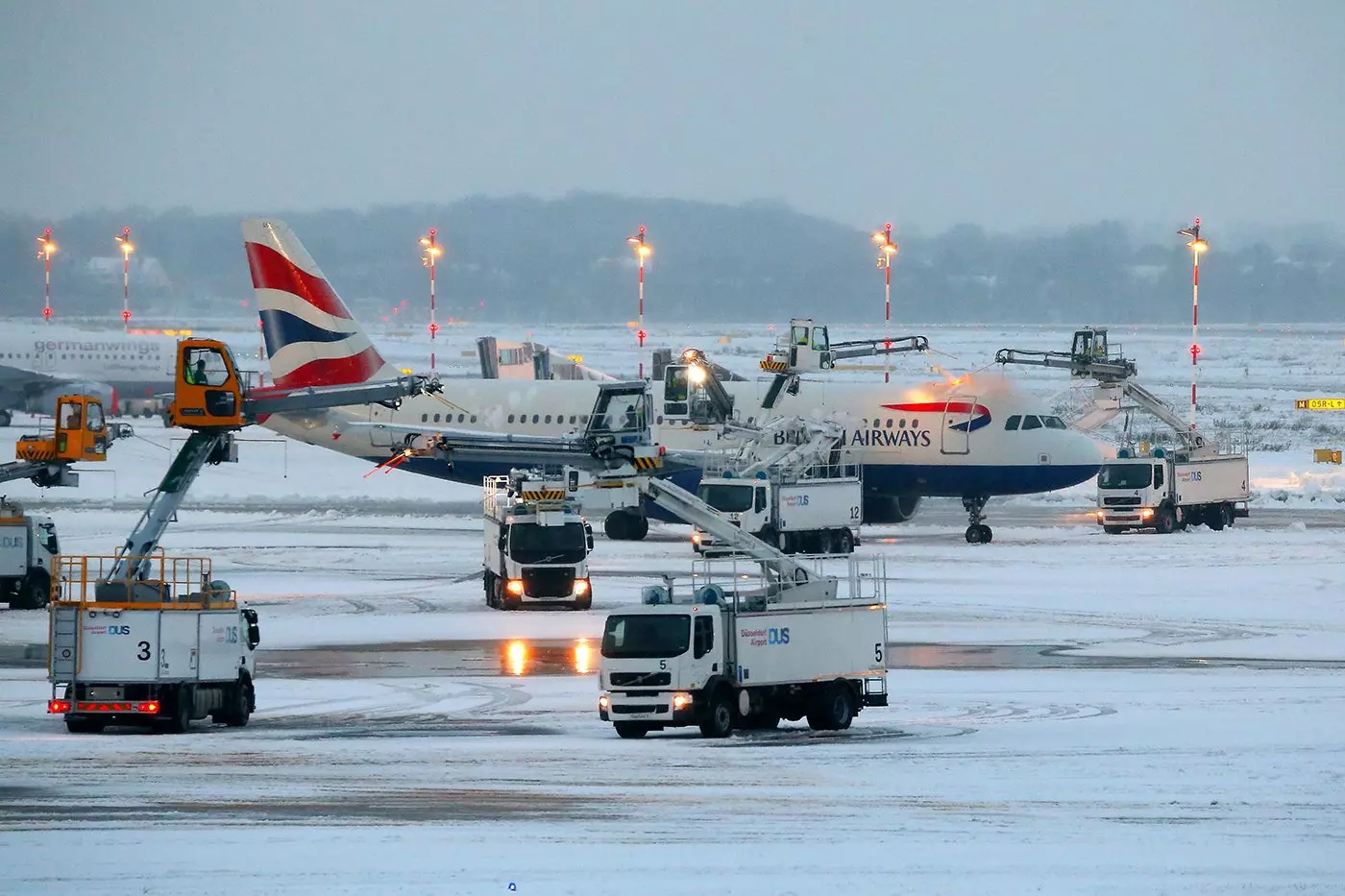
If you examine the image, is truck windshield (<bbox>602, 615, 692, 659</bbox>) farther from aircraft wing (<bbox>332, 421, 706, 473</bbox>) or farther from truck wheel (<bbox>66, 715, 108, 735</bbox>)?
aircraft wing (<bbox>332, 421, 706, 473</bbox>)

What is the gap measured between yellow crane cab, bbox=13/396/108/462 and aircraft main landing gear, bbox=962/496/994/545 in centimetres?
2694

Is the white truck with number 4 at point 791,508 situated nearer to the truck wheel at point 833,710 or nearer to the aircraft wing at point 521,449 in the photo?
the aircraft wing at point 521,449

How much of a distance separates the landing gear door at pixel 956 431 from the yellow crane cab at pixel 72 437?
2654 cm

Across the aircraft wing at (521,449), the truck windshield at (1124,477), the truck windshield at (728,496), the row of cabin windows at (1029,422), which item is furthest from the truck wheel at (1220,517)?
the aircraft wing at (521,449)

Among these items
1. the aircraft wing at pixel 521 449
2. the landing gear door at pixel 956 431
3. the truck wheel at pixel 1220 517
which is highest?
the landing gear door at pixel 956 431

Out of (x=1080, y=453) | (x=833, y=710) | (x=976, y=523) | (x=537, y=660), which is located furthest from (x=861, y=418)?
(x=833, y=710)

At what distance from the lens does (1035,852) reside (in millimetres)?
17250

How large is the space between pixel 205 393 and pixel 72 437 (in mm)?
Result: 12571

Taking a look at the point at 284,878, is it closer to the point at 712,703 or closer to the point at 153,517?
the point at 712,703

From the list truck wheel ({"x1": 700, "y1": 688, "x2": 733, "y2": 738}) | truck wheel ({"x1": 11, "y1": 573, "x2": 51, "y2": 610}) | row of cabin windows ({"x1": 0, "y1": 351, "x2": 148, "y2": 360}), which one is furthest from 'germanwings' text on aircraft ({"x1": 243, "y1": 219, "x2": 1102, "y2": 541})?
row of cabin windows ({"x1": 0, "y1": 351, "x2": 148, "y2": 360})

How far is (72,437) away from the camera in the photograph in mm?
39938

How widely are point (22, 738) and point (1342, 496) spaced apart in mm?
60218

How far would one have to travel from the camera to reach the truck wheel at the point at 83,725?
24.9m

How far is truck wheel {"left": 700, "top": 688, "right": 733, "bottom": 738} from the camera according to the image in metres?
24.5
